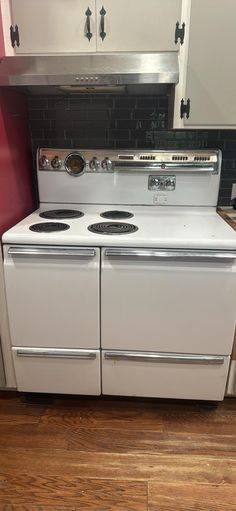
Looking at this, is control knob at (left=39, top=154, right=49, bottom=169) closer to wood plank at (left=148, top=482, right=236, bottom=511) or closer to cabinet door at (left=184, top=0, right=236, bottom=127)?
cabinet door at (left=184, top=0, right=236, bottom=127)

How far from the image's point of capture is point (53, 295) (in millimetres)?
1598

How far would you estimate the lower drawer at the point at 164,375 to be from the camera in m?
1.67

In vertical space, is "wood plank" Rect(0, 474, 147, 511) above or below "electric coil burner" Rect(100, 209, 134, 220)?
below

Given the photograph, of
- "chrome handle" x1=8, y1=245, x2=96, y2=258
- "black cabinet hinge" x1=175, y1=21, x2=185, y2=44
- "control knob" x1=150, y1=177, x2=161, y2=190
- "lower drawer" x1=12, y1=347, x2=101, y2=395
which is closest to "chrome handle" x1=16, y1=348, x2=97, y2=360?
"lower drawer" x1=12, y1=347, x2=101, y2=395

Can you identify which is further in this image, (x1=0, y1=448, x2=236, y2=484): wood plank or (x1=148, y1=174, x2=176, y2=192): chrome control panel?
(x1=148, y1=174, x2=176, y2=192): chrome control panel

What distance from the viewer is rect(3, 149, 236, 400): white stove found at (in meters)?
1.52

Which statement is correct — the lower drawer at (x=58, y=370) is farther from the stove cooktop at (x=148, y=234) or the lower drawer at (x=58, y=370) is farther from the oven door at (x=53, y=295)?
the stove cooktop at (x=148, y=234)

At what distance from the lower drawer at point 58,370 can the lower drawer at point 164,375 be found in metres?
0.06

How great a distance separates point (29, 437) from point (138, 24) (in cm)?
199

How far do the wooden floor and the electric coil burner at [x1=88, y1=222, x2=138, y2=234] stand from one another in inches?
36.7

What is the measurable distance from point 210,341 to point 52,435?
0.87 meters

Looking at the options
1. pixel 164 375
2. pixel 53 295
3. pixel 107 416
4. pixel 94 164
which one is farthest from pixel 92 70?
pixel 107 416

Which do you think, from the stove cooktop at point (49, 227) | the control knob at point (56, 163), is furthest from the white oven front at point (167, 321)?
the control knob at point (56, 163)

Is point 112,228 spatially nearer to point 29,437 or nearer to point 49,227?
point 49,227
